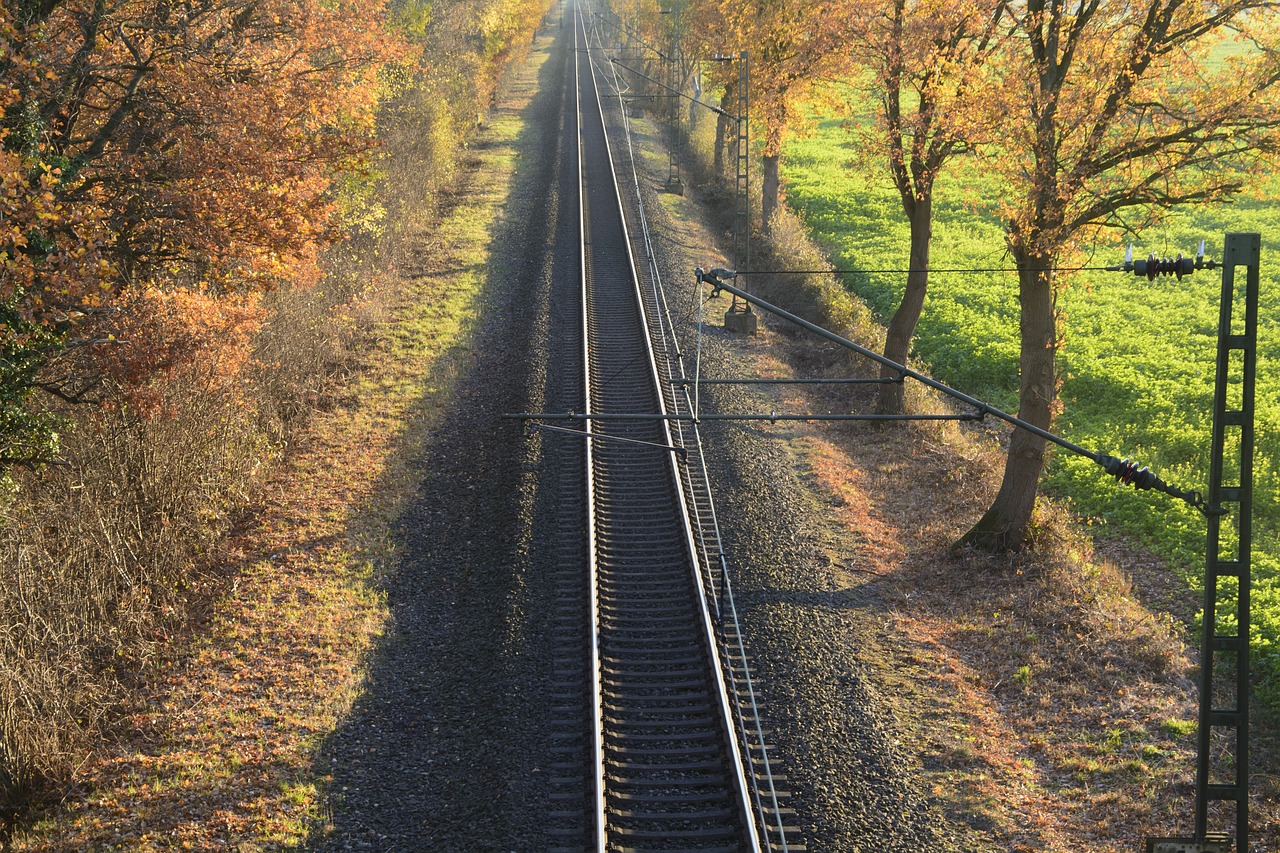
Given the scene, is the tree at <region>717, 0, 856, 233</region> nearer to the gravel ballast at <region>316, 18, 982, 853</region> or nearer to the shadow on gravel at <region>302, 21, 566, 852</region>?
the gravel ballast at <region>316, 18, 982, 853</region>

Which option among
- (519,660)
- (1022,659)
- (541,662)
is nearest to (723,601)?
(541,662)

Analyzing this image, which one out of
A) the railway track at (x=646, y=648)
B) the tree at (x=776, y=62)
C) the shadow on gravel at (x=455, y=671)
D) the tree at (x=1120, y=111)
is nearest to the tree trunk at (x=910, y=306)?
the tree at (x=776, y=62)

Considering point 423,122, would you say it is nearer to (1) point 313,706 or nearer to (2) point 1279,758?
(1) point 313,706

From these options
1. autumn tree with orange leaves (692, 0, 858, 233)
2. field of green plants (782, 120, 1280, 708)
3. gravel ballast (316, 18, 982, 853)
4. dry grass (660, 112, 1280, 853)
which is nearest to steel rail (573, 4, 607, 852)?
gravel ballast (316, 18, 982, 853)

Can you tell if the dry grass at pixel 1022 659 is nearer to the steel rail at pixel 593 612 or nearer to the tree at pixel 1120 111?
the steel rail at pixel 593 612

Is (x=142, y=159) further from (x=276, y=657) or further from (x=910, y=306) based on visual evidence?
(x=910, y=306)

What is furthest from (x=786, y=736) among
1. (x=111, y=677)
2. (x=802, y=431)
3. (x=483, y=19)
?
(x=483, y=19)

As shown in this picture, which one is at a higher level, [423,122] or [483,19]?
[483,19]

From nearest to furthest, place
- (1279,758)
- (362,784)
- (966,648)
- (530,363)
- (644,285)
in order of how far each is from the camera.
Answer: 1. (362,784)
2. (1279,758)
3. (966,648)
4. (530,363)
5. (644,285)

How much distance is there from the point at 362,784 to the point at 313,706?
5.25 ft

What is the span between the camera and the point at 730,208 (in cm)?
3725

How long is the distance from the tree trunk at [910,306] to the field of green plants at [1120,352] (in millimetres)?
1448

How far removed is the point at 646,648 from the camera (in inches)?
458

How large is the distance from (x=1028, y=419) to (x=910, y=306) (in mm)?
5570
